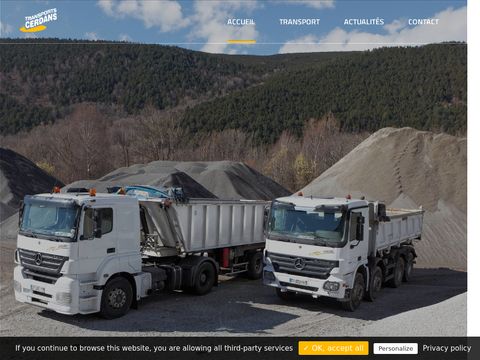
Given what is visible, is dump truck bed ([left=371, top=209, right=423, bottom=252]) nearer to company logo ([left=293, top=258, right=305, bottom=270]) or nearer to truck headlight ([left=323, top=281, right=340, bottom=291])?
truck headlight ([left=323, top=281, right=340, bottom=291])

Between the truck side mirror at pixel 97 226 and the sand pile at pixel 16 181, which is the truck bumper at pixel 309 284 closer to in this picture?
the truck side mirror at pixel 97 226

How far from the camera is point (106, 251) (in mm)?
10703

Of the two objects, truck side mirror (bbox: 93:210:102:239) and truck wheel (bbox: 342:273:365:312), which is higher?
truck side mirror (bbox: 93:210:102:239)

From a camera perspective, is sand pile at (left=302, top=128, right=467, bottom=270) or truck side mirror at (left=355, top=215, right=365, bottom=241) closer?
truck side mirror at (left=355, top=215, right=365, bottom=241)

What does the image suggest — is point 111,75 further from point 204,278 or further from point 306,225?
point 306,225

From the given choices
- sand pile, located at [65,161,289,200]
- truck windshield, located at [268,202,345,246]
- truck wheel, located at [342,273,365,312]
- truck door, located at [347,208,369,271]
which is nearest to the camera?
truck windshield, located at [268,202,345,246]

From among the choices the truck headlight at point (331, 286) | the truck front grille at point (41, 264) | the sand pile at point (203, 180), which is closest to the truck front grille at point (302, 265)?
the truck headlight at point (331, 286)

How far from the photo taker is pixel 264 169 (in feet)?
216

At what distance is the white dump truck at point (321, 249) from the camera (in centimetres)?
1131

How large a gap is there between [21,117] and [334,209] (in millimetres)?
101743

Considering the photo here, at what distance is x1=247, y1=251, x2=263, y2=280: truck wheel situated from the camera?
625 inches

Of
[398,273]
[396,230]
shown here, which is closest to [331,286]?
Result: [396,230]
